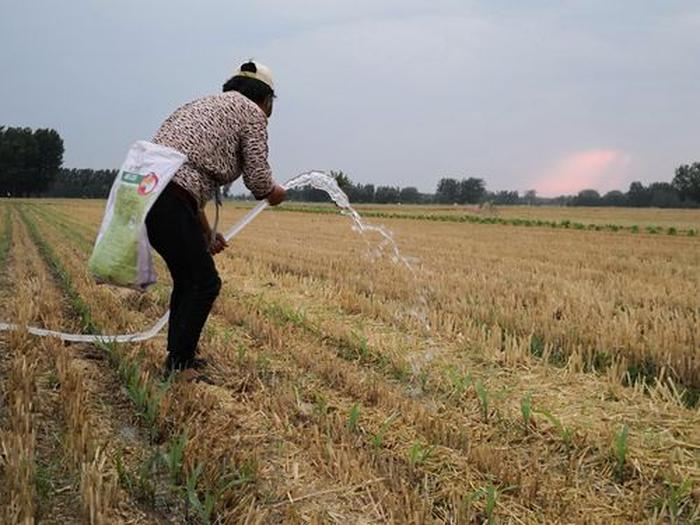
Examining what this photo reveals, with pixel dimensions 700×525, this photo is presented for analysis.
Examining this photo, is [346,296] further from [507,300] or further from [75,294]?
[75,294]

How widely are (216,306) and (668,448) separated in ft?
15.0

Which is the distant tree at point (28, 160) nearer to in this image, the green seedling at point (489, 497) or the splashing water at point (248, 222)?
the splashing water at point (248, 222)

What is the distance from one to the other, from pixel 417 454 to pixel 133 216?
2094mm

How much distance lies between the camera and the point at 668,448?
300cm

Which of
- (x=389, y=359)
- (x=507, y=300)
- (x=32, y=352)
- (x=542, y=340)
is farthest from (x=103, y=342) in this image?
(x=507, y=300)

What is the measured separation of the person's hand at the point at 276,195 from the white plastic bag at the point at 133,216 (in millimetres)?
591

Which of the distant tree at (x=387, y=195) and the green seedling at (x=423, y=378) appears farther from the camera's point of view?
the distant tree at (x=387, y=195)

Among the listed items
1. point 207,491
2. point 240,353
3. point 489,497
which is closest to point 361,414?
point 489,497

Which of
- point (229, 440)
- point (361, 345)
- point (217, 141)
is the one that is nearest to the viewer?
point (229, 440)

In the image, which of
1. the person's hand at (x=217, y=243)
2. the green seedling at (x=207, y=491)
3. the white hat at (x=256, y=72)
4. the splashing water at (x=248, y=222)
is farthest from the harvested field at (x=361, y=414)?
the white hat at (x=256, y=72)

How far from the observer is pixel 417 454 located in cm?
275

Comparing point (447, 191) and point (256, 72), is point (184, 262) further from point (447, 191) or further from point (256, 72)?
point (447, 191)

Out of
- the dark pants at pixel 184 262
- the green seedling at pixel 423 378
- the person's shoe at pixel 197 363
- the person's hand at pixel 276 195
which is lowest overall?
the green seedling at pixel 423 378

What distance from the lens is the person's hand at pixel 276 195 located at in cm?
367
